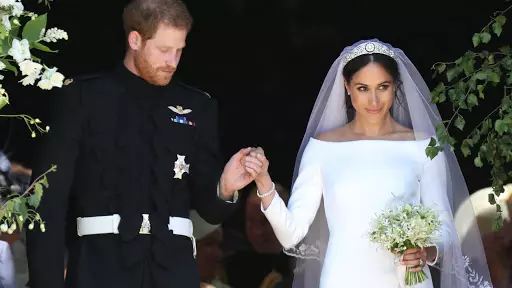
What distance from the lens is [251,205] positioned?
6.27 meters

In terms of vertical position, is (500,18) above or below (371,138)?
above

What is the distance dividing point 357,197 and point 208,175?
0.68 meters

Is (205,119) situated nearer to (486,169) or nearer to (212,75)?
(212,75)

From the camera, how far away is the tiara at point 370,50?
4.77m

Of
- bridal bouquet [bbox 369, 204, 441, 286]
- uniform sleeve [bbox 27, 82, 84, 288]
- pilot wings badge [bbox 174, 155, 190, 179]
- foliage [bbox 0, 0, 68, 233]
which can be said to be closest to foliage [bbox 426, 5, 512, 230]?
bridal bouquet [bbox 369, 204, 441, 286]

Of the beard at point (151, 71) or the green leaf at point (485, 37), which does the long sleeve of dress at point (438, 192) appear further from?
the beard at point (151, 71)

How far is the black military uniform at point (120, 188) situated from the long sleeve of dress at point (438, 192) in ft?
2.89

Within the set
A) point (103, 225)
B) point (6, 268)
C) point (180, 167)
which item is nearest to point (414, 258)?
point (180, 167)

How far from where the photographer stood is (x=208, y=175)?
4324 mm

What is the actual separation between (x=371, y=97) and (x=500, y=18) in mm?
730

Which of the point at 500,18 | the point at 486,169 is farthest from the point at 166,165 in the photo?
the point at 486,169

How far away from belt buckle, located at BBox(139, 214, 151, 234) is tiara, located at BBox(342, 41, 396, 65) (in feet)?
4.06

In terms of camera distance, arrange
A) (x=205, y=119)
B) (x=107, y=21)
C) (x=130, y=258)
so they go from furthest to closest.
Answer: (x=107, y=21)
(x=205, y=119)
(x=130, y=258)

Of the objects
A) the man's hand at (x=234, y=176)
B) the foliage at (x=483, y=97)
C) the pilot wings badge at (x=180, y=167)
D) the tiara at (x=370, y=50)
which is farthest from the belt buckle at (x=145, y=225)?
the tiara at (x=370, y=50)
